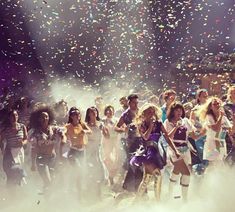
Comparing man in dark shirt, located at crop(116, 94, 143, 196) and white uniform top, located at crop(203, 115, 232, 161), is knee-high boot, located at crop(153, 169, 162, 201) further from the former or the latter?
white uniform top, located at crop(203, 115, 232, 161)

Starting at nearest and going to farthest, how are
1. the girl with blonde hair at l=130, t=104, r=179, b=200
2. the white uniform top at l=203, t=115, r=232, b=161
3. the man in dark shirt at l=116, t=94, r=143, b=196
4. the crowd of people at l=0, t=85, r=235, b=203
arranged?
the girl with blonde hair at l=130, t=104, r=179, b=200 < the man in dark shirt at l=116, t=94, r=143, b=196 < the crowd of people at l=0, t=85, r=235, b=203 < the white uniform top at l=203, t=115, r=232, b=161

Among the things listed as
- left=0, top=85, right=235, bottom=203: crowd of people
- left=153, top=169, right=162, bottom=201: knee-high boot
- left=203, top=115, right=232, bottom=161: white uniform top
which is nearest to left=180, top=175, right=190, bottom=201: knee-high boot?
left=0, top=85, right=235, bottom=203: crowd of people

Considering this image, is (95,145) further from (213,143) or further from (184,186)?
(213,143)

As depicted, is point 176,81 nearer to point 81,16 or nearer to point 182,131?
point 81,16

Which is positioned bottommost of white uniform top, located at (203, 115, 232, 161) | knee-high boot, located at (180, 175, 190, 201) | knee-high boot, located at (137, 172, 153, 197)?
knee-high boot, located at (180, 175, 190, 201)

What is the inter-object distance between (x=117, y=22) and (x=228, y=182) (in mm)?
14747

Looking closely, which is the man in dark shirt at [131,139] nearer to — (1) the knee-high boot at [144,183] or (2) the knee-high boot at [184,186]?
(1) the knee-high boot at [144,183]

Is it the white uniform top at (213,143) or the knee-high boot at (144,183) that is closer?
the knee-high boot at (144,183)

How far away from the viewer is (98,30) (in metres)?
20.8

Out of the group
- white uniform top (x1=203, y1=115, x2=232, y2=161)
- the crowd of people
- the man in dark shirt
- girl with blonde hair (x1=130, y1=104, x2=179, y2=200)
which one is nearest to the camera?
girl with blonde hair (x1=130, y1=104, x2=179, y2=200)

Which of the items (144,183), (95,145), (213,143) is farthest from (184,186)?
(95,145)

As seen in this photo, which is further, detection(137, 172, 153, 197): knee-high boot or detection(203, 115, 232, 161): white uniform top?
detection(203, 115, 232, 161): white uniform top

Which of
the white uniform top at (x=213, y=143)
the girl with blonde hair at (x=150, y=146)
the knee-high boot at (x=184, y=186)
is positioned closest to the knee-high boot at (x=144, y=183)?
the girl with blonde hair at (x=150, y=146)

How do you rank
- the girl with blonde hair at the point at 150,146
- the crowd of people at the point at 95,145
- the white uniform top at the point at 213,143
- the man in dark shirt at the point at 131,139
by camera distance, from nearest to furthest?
the girl with blonde hair at the point at 150,146 < the man in dark shirt at the point at 131,139 < the crowd of people at the point at 95,145 < the white uniform top at the point at 213,143
